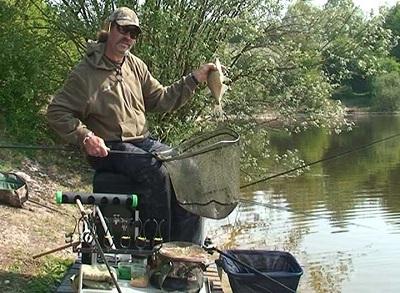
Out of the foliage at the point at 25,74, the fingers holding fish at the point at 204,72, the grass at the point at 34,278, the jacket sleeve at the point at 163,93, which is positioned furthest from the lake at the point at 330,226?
the foliage at the point at 25,74

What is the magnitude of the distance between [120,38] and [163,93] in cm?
62

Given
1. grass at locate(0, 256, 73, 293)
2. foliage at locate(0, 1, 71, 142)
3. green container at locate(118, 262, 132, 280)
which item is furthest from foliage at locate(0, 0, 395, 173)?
green container at locate(118, 262, 132, 280)

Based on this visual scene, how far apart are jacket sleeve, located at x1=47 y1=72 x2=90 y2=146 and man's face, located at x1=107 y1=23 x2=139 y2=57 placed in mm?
296

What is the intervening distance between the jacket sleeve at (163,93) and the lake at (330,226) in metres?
1.42

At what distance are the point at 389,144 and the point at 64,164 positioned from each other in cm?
1898

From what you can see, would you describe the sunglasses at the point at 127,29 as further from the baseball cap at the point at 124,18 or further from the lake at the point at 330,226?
the lake at the point at 330,226

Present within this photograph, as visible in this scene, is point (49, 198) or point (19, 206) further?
point (49, 198)

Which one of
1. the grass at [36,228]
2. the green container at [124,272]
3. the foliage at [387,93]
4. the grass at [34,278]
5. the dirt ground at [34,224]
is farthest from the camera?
the foliage at [387,93]

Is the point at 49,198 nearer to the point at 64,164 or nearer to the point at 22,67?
the point at 64,164

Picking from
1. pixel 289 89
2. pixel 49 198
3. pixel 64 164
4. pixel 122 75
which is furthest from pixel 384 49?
pixel 122 75

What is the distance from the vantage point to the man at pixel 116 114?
448 cm

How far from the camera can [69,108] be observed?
4.55 meters

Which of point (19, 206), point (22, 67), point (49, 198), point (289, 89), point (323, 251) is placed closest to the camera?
point (19, 206)

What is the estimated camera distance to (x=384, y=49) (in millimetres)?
12008
